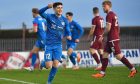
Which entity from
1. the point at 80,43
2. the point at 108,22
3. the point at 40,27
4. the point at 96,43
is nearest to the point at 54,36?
the point at 108,22

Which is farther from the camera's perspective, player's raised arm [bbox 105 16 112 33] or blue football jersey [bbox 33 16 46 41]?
blue football jersey [bbox 33 16 46 41]

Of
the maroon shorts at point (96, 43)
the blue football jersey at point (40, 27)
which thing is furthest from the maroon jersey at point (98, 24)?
the blue football jersey at point (40, 27)

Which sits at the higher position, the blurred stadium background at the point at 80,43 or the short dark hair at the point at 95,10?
the short dark hair at the point at 95,10

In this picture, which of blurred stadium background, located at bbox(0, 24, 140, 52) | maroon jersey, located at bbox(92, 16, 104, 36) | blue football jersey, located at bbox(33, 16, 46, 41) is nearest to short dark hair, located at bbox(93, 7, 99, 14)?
maroon jersey, located at bbox(92, 16, 104, 36)

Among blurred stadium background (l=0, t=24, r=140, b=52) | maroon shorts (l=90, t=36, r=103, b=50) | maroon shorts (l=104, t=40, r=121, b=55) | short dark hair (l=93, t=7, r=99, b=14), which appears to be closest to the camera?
maroon shorts (l=104, t=40, r=121, b=55)

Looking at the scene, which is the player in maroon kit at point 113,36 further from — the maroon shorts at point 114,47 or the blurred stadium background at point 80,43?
the blurred stadium background at point 80,43

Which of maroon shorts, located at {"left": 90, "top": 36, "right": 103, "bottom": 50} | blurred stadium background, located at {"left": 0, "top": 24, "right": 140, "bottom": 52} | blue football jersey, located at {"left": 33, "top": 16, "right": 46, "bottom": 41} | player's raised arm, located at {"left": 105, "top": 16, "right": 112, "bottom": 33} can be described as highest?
player's raised arm, located at {"left": 105, "top": 16, "right": 112, "bottom": 33}

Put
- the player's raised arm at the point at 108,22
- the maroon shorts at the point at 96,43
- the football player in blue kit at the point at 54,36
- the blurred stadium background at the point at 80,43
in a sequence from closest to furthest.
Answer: the football player in blue kit at the point at 54,36 < the player's raised arm at the point at 108,22 < the maroon shorts at the point at 96,43 < the blurred stadium background at the point at 80,43

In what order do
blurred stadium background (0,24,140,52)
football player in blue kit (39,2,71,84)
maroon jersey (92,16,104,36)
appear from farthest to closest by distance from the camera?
blurred stadium background (0,24,140,52) → maroon jersey (92,16,104,36) → football player in blue kit (39,2,71,84)

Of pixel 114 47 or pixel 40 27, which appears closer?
pixel 114 47

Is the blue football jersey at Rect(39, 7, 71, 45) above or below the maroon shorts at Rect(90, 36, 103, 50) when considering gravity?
above

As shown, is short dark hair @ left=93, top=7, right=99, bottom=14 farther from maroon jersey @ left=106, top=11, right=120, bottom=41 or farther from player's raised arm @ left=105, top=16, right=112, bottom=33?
player's raised arm @ left=105, top=16, right=112, bottom=33

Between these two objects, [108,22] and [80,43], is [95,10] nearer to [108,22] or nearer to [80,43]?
[108,22]

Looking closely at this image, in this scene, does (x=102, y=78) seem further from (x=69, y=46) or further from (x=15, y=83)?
(x=69, y=46)
